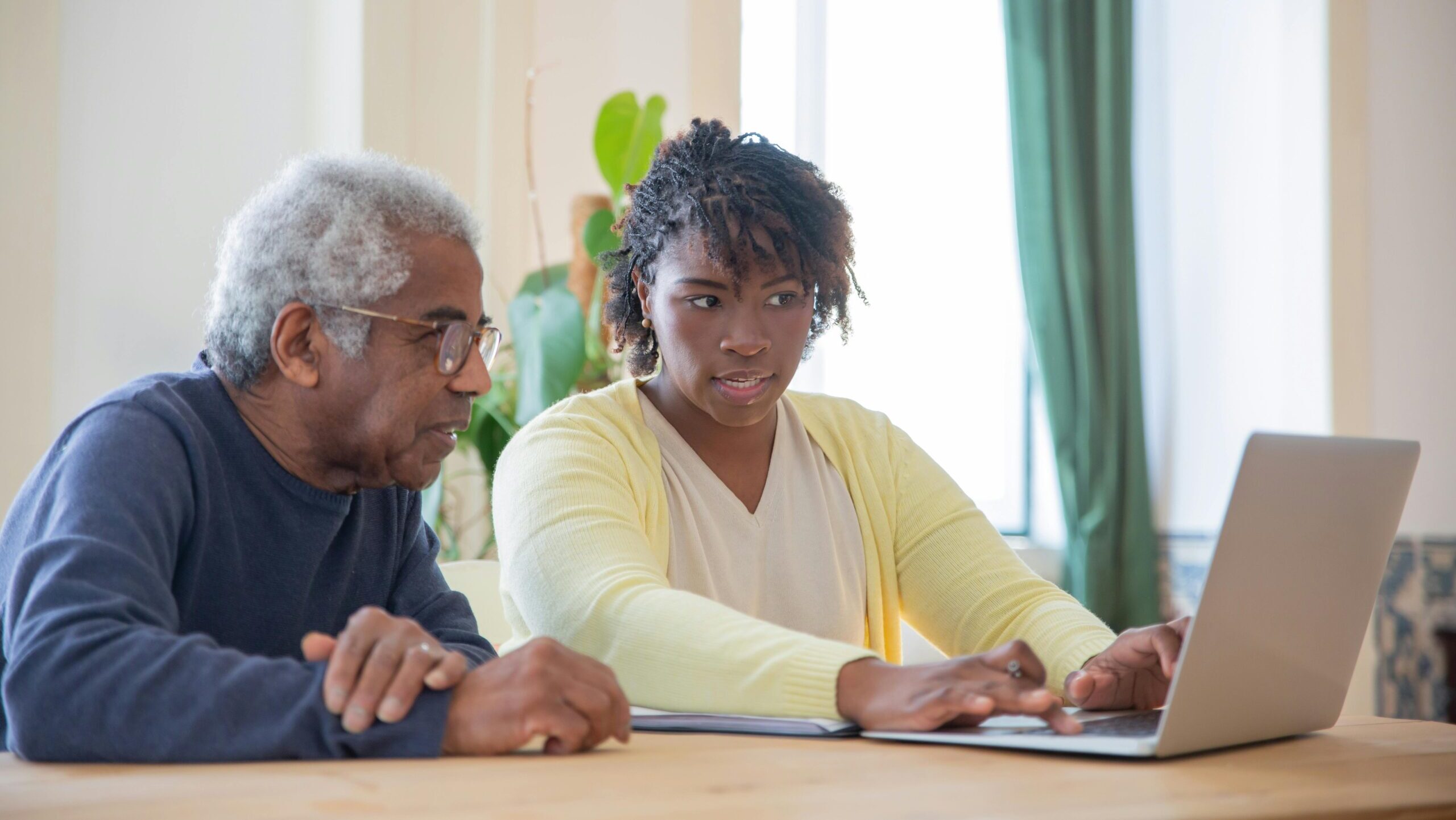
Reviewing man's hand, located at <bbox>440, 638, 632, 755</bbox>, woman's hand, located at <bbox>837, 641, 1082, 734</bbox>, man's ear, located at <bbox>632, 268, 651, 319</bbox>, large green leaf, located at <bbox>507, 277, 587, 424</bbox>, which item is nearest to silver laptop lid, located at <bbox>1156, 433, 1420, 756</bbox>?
woman's hand, located at <bbox>837, 641, 1082, 734</bbox>

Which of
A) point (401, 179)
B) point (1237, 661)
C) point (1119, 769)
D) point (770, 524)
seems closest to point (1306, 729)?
point (1237, 661)

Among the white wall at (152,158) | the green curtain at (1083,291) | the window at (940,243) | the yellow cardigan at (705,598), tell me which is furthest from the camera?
the window at (940,243)

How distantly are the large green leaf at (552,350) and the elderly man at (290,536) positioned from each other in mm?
1114

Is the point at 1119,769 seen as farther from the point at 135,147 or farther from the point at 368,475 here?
the point at 135,147

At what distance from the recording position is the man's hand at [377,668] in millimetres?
941

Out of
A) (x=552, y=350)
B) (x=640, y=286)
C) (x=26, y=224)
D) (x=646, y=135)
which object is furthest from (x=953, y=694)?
A: (x=26, y=224)

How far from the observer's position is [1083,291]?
3689 millimetres

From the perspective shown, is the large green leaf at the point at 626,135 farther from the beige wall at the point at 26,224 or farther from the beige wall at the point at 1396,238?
the beige wall at the point at 1396,238

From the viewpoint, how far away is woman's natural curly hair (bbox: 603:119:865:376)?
1625 millimetres

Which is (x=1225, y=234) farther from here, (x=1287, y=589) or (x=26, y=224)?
(x=26, y=224)

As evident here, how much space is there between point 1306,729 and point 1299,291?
2485 millimetres

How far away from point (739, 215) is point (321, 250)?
22.0 inches

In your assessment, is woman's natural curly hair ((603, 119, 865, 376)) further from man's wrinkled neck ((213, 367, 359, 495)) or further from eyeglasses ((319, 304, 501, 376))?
man's wrinkled neck ((213, 367, 359, 495))

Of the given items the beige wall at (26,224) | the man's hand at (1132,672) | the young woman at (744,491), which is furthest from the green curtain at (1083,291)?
the beige wall at (26,224)
